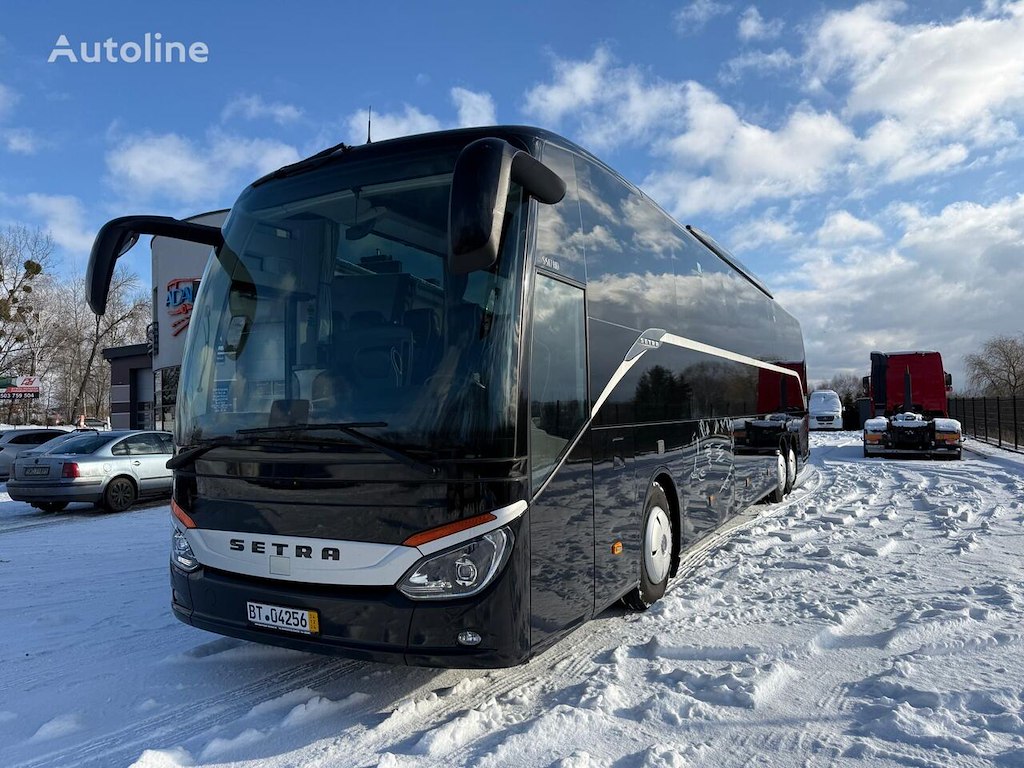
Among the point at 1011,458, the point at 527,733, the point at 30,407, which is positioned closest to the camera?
the point at 527,733

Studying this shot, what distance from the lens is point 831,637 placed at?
4.55 meters

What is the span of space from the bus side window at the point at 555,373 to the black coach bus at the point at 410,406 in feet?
0.05

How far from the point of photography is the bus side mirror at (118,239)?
4.16m

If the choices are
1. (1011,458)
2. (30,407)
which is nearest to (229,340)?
(1011,458)

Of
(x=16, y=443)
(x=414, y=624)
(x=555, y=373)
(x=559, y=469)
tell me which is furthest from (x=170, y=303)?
(x=414, y=624)

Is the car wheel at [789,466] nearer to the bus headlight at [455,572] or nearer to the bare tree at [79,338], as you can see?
the bus headlight at [455,572]

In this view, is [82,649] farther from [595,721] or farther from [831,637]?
[831,637]

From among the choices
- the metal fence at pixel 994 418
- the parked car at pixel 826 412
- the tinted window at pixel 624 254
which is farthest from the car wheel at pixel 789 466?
the parked car at pixel 826 412

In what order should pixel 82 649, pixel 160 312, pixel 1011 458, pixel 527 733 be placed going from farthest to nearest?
pixel 160 312 → pixel 1011 458 → pixel 82 649 → pixel 527 733

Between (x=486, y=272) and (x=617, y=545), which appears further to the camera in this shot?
(x=617, y=545)

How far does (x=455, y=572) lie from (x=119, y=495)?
38.7ft

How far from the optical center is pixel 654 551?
5.32 meters

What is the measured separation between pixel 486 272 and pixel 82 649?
3838 millimetres

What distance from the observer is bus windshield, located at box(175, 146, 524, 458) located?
3.38 metres
